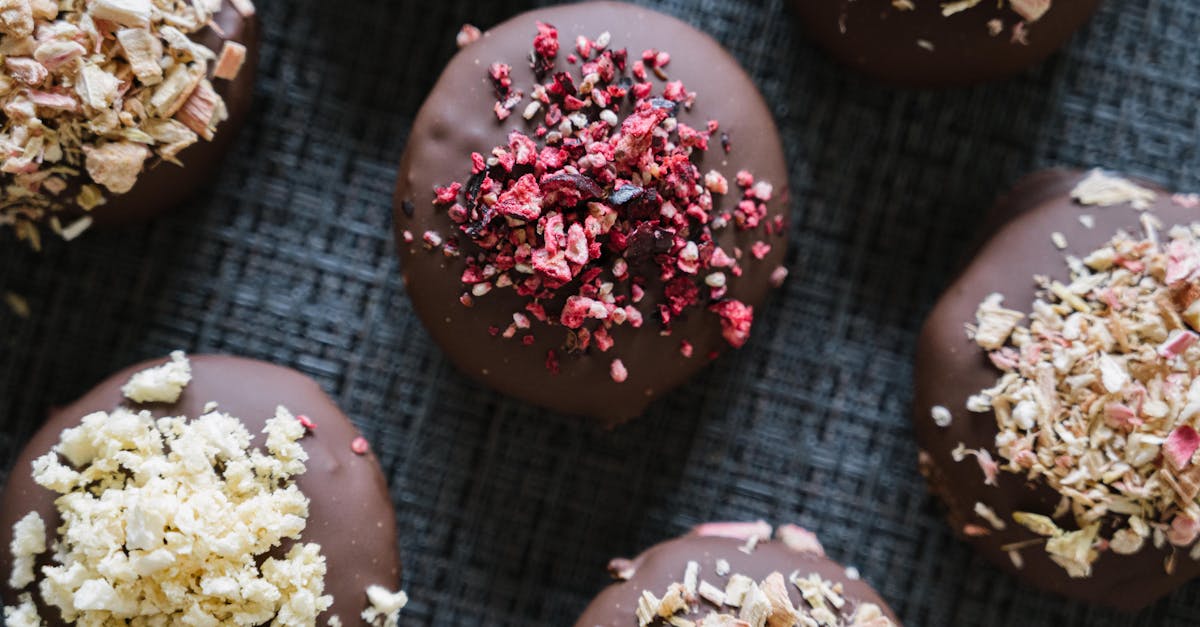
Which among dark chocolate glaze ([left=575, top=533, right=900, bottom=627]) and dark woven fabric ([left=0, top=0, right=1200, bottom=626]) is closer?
dark chocolate glaze ([left=575, top=533, right=900, bottom=627])

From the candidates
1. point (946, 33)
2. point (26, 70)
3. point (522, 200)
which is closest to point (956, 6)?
point (946, 33)

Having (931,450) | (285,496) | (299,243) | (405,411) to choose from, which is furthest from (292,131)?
(931,450)

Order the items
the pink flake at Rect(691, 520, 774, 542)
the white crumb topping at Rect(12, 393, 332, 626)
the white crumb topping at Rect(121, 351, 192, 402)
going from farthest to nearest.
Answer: the pink flake at Rect(691, 520, 774, 542) < the white crumb topping at Rect(121, 351, 192, 402) < the white crumb topping at Rect(12, 393, 332, 626)

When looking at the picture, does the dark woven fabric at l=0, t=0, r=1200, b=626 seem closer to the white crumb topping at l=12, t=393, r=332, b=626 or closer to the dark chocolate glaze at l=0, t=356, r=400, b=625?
the dark chocolate glaze at l=0, t=356, r=400, b=625

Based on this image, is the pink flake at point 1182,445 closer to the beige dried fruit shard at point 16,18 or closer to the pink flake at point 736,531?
the pink flake at point 736,531

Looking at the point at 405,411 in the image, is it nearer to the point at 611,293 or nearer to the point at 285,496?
the point at 285,496

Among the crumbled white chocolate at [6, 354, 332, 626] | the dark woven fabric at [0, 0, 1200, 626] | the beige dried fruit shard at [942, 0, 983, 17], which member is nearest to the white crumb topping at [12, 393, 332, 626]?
the crumbled white chocolate at [6, 354, 332, 626]

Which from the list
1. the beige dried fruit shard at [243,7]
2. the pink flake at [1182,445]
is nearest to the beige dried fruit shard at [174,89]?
the beige dried fruit shard at [243,7]
